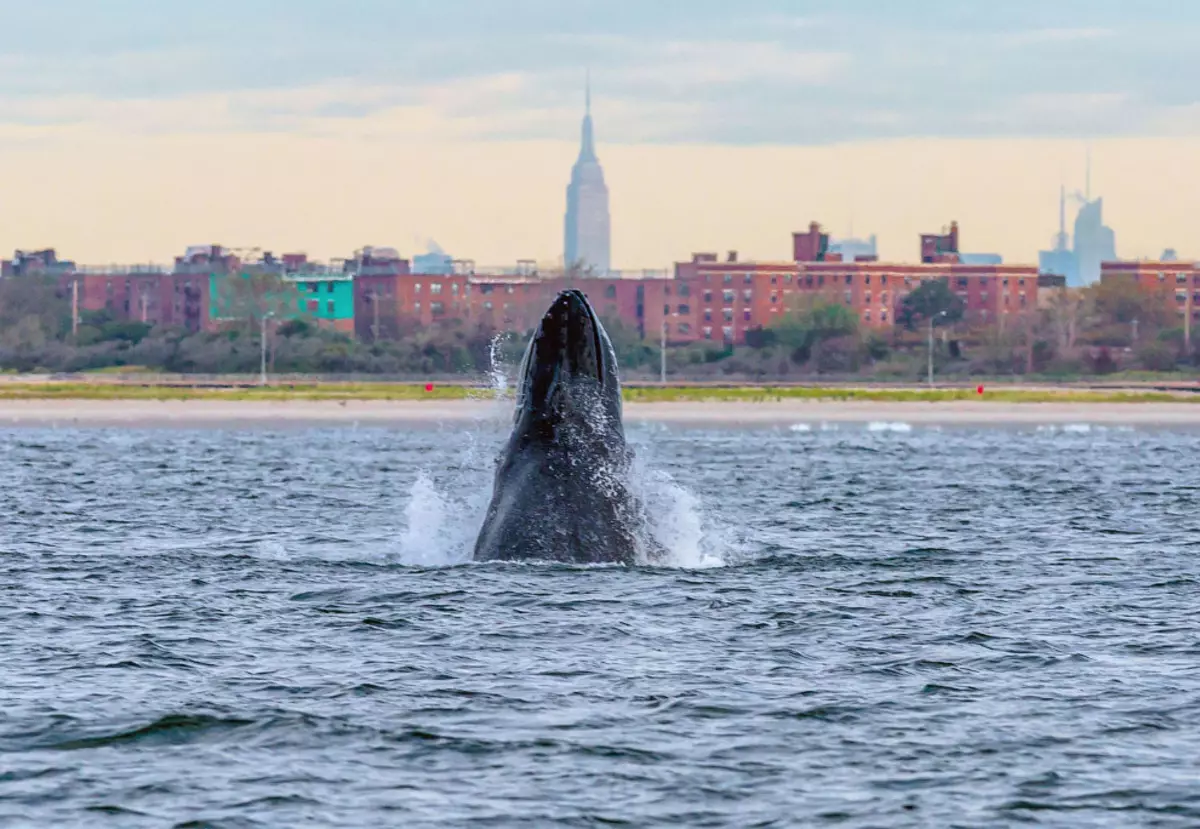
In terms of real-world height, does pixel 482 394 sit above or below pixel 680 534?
below

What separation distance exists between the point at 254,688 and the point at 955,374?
145m

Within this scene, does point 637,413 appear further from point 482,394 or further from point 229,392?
point 229,392

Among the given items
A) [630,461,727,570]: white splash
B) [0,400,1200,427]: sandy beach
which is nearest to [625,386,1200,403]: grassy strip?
[0,400,1200,427]: sandy beach

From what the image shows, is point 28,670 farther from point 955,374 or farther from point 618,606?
point 955,374

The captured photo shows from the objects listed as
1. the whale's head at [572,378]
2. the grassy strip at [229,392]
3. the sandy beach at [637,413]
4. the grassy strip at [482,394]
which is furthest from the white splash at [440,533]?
the grassy strip at [482,394]

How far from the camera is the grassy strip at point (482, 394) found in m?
118

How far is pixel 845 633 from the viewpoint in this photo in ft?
74.6

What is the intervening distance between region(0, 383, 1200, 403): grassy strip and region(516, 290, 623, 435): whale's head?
9007cm

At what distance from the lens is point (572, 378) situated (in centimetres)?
2291

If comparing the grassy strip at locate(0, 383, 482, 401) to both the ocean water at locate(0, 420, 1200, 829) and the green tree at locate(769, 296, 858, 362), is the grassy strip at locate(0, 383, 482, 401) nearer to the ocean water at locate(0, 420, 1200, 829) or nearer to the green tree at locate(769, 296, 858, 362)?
the green tree at locate(769, 296, 858, 362)

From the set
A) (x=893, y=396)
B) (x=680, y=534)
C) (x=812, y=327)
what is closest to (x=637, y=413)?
(x=893, y=396)

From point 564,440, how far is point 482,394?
322 feet

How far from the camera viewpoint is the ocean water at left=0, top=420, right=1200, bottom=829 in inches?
596

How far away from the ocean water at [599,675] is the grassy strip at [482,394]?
78.8 meters
